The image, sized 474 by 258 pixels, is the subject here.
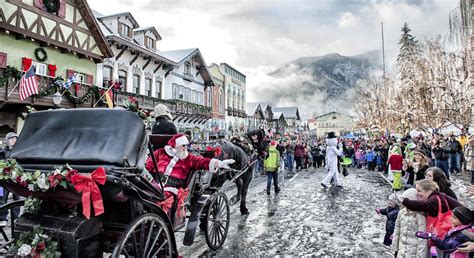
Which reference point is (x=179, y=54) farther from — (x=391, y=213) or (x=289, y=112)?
(x=289, y=112)

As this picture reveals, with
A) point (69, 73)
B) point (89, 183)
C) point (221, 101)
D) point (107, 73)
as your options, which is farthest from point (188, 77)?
point (89, 183)

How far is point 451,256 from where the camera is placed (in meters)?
3.40

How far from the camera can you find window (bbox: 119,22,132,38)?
2166 centimetres

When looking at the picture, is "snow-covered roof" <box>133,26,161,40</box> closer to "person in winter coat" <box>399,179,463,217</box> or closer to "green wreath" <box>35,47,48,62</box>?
"green wreath" <box>35,47,48,62</box>

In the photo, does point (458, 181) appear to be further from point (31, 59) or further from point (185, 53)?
point (185, 53)

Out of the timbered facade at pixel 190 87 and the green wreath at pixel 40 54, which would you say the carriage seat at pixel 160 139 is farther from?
the timbered facade at pixel 190 87

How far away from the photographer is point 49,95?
47.2ft

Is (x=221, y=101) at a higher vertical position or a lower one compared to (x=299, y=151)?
higher

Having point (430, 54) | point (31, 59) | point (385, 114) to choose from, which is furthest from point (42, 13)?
point (385, 114)

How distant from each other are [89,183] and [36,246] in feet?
2.48

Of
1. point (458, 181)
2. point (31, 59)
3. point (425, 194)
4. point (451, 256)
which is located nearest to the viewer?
point (451, 256)

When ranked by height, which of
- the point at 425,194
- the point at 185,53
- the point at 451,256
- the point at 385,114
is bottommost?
the point at 451,256

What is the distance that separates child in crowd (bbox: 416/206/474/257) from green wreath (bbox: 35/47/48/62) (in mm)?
17171

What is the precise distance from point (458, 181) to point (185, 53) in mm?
22980
